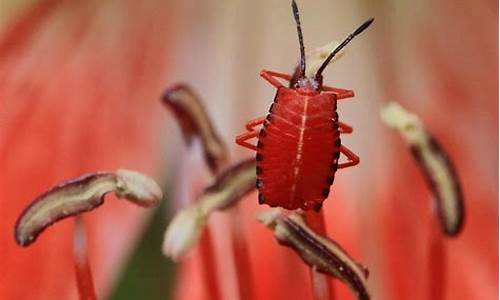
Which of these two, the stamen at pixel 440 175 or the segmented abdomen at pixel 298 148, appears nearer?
the segmented abdomen at pixel 298 148

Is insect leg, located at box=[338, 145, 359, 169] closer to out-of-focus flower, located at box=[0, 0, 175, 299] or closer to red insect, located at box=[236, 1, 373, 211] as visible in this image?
red insect, located at box=[236, 1, 373, 211]

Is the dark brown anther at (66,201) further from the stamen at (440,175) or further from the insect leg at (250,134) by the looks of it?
the stamen at (440,175)

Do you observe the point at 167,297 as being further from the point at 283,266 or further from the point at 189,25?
the point at 189,25

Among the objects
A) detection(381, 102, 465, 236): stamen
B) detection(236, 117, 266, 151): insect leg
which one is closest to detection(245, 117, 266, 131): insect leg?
detection(236, 117, 266, 151): insect leg

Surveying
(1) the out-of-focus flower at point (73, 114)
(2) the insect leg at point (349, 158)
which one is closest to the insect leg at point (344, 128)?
(2) the insect leg at point (349, 158)

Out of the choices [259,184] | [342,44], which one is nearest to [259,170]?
[259,184]

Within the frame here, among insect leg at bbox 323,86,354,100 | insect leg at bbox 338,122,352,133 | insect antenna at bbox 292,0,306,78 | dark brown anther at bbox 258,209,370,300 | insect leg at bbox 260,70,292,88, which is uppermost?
insect antenna at bbox 292,0,306,78

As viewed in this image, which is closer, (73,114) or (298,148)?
(298,148)

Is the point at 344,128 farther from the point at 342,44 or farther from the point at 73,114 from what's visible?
the point at 73,114
